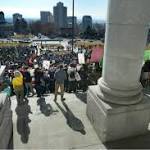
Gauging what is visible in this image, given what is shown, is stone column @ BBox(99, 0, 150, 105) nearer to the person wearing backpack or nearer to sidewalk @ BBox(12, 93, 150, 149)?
sidewalk @ BBox(12, 93, 150, 149)

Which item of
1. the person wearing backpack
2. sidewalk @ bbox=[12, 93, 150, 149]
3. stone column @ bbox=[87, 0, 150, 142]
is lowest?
sidewalk @ bbox=[12, 93, 150, 149]

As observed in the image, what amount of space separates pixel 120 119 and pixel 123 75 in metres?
1.08

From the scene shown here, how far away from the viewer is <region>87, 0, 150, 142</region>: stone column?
5438 millimetres

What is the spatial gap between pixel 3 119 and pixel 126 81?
10.4 ft

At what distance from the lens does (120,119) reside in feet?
18.9

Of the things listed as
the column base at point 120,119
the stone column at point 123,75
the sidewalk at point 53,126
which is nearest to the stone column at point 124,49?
the stone column at point 123,75

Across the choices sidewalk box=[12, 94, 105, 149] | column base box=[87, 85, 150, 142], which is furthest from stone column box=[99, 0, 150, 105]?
sidewalk box=[12, 94, 105, 149]

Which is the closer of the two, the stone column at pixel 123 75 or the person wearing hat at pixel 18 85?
the stone column at pixel 123 75

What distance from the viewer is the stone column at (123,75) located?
17.8 ft

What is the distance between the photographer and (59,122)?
22.6 feet

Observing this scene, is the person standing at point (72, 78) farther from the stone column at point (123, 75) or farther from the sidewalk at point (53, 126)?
the stone column at point (123, 75)

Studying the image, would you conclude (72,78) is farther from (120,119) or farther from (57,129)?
(120,119)

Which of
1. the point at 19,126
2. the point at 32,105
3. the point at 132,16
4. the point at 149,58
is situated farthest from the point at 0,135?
the point at 149,58

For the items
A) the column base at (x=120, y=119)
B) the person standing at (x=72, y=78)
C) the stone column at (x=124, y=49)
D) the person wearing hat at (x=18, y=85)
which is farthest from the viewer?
the person standing at (x=72, y=78)
